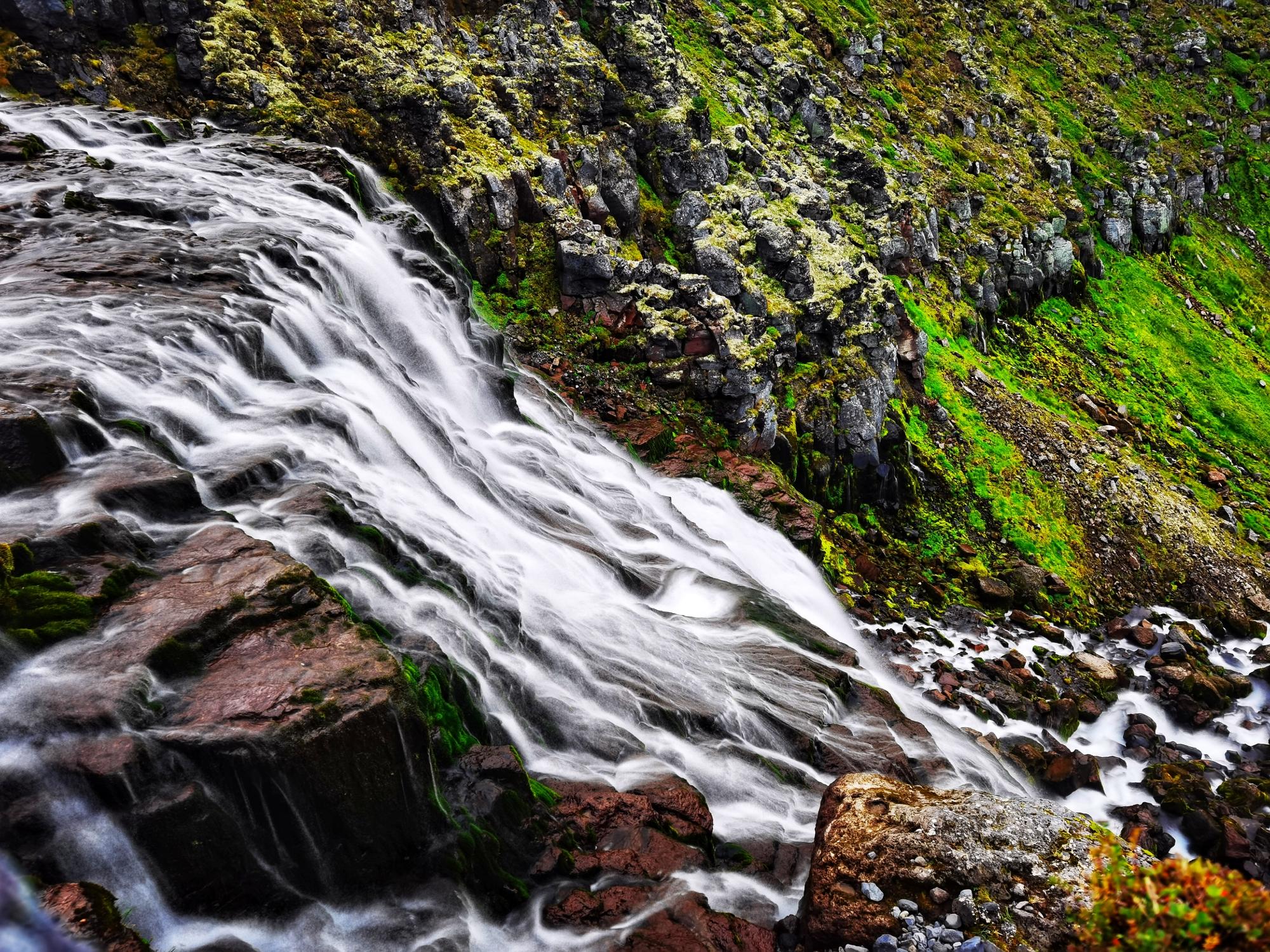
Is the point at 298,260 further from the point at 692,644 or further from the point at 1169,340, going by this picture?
the point at 1169,340

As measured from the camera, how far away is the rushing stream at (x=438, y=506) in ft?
32.8

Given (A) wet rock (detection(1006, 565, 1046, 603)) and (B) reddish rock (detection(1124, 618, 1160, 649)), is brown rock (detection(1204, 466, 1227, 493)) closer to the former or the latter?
(B) reddish rock (detection(1124, 618, 1160, 649))

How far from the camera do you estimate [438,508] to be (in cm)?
1334

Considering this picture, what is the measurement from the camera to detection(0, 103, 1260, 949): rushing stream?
10.0m

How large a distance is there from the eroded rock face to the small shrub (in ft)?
8.35

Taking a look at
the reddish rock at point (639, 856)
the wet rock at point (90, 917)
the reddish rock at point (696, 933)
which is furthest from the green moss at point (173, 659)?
the reddish rock at point (696, 933)

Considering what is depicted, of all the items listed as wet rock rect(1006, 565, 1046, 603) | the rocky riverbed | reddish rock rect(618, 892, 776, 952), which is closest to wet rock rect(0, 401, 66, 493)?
the rocky riverbed

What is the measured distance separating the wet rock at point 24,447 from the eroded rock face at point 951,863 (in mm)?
10380

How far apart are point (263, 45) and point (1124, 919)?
92.9 ft

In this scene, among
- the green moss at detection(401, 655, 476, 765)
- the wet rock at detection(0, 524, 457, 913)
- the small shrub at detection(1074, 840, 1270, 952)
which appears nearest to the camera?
the small shrub at detection(1074, 840, 1270, 952)

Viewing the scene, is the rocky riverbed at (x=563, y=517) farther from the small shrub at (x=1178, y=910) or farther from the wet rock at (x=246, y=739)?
the small shrub at (x=1178, y=910)

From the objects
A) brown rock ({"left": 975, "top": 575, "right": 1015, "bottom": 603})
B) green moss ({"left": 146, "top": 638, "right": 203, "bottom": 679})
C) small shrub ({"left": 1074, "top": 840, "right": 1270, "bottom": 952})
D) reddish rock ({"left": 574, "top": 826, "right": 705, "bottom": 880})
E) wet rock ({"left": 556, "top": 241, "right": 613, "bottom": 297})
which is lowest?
brown rock ({"left": 975, "top": 575, "right": 1015, "bottom": 603})

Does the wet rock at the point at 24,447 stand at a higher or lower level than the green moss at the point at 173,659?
higher

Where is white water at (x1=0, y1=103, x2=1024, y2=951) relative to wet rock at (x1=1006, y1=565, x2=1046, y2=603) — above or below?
above
